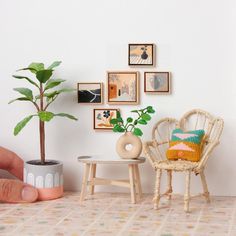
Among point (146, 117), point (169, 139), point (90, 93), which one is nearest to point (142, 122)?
point (146, 117)

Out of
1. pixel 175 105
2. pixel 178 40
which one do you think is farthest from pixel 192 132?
pixel 178 40

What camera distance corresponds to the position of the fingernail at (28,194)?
5824 mm

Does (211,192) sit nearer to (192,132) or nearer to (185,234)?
(192,132)

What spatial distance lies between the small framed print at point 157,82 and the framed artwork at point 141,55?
12 cm

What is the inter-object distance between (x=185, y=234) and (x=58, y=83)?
204 centimetres

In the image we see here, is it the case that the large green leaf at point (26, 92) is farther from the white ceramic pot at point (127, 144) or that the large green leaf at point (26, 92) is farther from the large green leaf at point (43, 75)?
the white ceramic pot at point (127, 144)

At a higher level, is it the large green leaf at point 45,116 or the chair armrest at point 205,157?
the large green leaf at point 45,116

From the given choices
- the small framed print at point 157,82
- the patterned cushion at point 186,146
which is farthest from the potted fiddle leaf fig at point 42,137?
the patterned cushion at point 186,146

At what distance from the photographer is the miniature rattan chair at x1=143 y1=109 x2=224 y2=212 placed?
553cm

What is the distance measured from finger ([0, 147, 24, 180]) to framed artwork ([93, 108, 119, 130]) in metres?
0.84

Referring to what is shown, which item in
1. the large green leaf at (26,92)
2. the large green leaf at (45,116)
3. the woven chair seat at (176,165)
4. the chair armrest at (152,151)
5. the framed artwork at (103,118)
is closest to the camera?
the woven chair seat at (176,165)

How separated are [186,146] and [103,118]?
3.20 ft

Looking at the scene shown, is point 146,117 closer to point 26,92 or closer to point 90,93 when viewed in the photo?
point 90,93

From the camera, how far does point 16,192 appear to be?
5785mm
